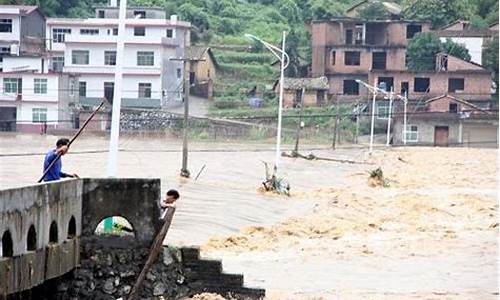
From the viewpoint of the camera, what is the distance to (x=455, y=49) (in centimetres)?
9588

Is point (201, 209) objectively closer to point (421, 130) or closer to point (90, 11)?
point (421, 130)

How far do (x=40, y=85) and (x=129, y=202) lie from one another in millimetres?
58549

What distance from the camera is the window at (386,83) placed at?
9134 centimetres

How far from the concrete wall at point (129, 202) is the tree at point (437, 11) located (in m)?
85.1

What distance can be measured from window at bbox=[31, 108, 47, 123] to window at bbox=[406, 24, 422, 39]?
30564 mm

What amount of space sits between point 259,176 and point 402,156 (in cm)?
2398

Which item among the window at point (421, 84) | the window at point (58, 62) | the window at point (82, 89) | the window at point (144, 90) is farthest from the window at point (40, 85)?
the window at point (421, 84)

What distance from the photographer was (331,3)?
119 metres

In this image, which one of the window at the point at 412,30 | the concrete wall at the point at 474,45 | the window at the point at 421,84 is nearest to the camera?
the window at the point at 421,84

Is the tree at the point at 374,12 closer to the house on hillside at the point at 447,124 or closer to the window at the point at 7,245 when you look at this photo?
the house on hillside at the point at 447,124

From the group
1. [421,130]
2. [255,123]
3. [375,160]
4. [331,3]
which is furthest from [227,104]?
[331,3]

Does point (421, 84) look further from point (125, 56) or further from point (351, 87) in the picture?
point (125, 56)

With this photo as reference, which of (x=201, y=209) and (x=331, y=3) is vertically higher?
(x=331, y=3)

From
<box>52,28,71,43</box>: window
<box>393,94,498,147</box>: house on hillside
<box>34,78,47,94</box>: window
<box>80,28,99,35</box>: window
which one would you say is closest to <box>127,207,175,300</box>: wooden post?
<box>34,78,47,94</box>: window
